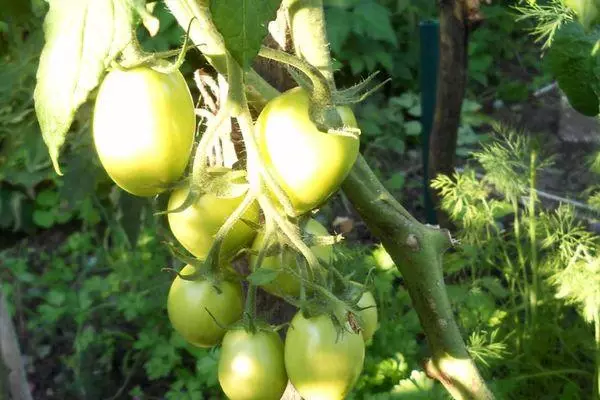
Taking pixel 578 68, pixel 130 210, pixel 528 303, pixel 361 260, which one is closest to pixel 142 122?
pixel 578 68

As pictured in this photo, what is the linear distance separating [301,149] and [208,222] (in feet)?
0.31

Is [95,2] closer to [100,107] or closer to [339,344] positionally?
[100,107]

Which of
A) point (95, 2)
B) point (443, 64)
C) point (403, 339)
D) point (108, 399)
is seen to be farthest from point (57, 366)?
point (95, 2)

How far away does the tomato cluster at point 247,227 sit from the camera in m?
0.45

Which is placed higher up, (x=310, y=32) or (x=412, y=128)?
(x=310, y=32)

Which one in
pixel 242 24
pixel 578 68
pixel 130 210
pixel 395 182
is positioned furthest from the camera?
pixel 395 182

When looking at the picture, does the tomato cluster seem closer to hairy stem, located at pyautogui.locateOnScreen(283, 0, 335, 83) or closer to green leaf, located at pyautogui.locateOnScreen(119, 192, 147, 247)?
hairy stem, located at pyautogui.locateOnScreen(283, 0, 335, 83)

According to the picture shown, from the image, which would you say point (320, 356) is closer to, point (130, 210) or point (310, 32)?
point (310, 32)

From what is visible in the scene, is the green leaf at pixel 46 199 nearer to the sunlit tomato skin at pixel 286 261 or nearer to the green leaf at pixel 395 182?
the green leaf at pixel 395 182

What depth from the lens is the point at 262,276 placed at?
49 cm

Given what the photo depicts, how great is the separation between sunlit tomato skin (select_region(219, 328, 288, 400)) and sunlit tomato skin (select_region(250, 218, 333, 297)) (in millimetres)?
33

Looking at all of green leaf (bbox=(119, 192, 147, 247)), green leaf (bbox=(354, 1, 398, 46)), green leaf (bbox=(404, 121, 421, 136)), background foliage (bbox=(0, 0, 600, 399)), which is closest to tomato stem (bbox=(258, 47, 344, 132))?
background foliage (bbox=(0, 0, 600, 399))

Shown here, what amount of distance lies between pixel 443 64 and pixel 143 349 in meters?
1.15

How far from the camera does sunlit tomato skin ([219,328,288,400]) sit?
53 cm
